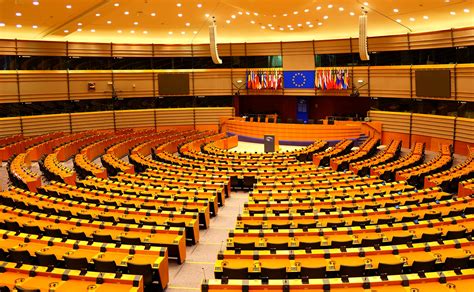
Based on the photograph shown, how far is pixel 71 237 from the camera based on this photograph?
38.0 feet

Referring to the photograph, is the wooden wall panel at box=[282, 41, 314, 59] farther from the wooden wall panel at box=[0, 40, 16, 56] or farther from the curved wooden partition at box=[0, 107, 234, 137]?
the wooden wall panel at box=[0, 40, 16, 56]

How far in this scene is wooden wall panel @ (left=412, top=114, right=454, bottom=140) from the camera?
2783cm

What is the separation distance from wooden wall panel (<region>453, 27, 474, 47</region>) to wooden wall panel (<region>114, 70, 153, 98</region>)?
2113cm

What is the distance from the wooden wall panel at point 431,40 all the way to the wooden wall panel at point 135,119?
63.2 feet

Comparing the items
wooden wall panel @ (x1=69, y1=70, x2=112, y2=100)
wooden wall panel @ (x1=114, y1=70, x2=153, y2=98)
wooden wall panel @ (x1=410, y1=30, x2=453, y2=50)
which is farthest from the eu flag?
wooden wall panel @ (x1=69, y1=70, x2=112, y2=100)

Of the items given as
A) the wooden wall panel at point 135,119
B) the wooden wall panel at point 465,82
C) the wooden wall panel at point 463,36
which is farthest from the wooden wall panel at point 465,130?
the wooden wall panel at point 135,119

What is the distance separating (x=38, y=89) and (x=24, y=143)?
6097 mm

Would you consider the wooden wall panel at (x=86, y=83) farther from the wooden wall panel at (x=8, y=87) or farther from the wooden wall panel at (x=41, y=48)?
the wooden wall panel at (x=8, y=87)

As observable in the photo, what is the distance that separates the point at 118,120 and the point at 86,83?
3589 mm

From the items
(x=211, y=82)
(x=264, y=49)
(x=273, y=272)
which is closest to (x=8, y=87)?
(x=211, y=82)

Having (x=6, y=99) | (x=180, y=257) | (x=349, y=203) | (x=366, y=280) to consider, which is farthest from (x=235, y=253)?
(x=6, y=99)

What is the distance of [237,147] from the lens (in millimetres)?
32469

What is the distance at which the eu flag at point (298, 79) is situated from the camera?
3512cm

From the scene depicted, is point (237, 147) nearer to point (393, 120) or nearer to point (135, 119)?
point (135, 119)
